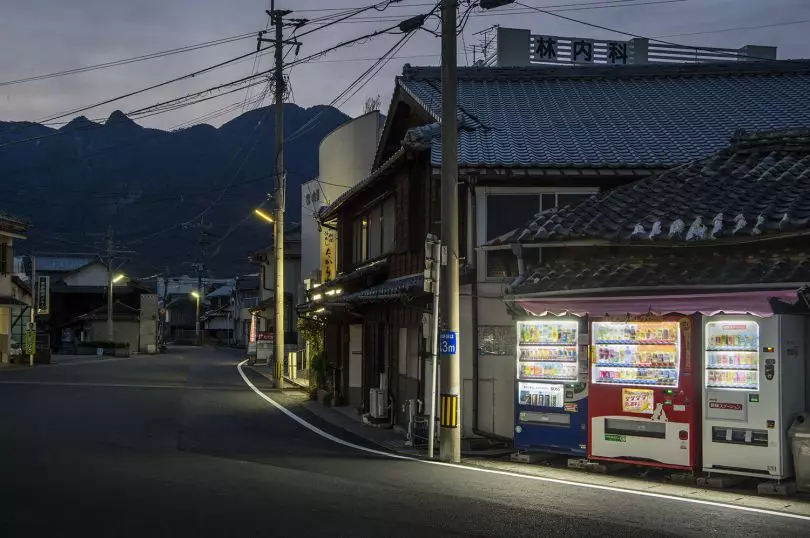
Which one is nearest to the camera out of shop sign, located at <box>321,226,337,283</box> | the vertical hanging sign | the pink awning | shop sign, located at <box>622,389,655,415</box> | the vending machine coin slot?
the pink awning

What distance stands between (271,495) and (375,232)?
1515 cm

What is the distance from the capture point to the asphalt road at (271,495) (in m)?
8.70

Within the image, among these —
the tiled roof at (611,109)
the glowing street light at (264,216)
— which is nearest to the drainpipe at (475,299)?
the tiled roof at (611,109)

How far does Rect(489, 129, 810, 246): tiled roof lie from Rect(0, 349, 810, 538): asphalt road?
4117mm

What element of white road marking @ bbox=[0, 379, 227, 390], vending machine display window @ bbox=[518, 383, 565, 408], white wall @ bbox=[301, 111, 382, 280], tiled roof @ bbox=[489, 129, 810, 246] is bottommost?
white road marking @ bbox=[0, 379, 227, 390]

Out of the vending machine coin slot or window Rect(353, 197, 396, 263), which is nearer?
the vending machine coin slot

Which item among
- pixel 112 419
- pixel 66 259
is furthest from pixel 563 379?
pixel 66 259

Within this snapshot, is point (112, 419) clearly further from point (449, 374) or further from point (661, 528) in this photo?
point (661, 528)

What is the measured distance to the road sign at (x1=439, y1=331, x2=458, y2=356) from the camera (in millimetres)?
14398

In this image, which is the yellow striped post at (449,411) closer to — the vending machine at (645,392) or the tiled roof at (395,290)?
the vending machine at (645,392)

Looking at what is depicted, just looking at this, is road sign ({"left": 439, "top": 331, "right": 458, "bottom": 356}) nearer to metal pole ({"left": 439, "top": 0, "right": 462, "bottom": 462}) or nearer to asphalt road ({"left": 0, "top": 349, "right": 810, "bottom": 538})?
metal pole ({"left": 439, "top": 0, "right": 462, "bottom": 462})

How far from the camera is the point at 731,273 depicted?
1162cm

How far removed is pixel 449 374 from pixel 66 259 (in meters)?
93.2

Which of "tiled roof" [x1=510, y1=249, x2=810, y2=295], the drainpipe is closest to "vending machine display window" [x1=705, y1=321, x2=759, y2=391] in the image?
"tiled roof" [x1=510, y1=249, x2=810, y2=295]
